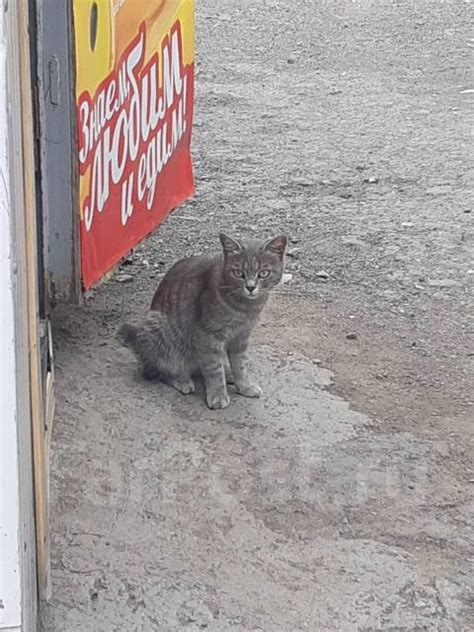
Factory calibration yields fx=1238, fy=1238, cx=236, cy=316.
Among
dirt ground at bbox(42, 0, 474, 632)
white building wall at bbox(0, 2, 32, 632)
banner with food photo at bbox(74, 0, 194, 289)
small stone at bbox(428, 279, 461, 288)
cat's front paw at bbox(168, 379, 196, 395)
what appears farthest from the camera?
small stone at bbox(428, 279, 461, 288)

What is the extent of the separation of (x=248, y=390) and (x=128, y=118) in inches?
48.4

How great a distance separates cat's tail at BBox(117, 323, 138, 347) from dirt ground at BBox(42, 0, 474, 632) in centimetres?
7

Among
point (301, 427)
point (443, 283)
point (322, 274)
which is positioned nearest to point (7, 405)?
point (301, 427)

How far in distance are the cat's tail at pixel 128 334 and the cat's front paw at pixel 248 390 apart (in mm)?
492

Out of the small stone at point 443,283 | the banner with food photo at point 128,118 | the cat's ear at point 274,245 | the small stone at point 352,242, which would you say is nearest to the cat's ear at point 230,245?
the cat's ear at point 274,245

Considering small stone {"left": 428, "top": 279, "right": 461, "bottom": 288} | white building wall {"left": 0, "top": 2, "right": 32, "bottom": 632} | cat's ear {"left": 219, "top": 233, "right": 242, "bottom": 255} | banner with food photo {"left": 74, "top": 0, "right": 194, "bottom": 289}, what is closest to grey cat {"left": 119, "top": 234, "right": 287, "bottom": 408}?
cat's ear {"left": 219, "top": 233, "right": 242, "bottom": 255}

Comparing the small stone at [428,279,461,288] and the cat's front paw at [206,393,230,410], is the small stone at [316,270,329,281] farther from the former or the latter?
the cat's front paw at [206,393,230,410]

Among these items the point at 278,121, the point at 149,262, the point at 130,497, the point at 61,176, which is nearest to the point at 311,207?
the point at 149,262

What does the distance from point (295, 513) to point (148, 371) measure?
1.14 m

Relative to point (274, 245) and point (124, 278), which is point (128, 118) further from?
point (124, 278)

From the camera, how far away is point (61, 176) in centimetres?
459

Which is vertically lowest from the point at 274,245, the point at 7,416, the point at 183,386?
the point at 183,386

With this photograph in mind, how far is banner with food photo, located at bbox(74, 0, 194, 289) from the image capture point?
4637mm

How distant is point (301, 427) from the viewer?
4797mm
